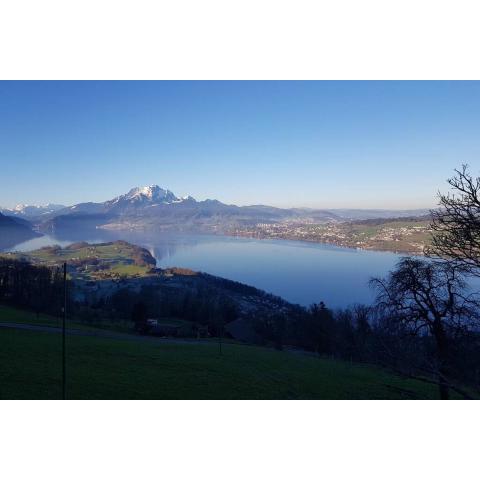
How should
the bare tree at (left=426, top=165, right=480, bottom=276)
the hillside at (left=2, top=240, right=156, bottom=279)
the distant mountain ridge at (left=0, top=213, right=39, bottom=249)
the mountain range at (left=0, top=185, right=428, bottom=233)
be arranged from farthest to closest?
the mountain range at (left=0, top=185, right=428, bottom=233)
the distant mountain ridge at (left=0, top=213, right=39, bottom=249)
the hillside at (left=2, top=240, right=156, bottom=279)
the bare tree at (left=426, top=165, right=480, bottom=276)

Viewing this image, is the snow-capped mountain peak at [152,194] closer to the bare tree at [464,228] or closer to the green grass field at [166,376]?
the green grass field at [166,376]

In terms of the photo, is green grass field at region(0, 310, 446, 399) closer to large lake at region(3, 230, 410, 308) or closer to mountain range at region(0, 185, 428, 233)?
large lake at region(3, 230, 410, 308)

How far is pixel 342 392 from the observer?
5.93m

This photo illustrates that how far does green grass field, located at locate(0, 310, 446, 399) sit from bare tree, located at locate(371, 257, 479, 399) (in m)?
1.98

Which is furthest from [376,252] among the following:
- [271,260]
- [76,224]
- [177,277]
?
[76,224]

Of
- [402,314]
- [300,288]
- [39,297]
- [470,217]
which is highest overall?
[470,217]

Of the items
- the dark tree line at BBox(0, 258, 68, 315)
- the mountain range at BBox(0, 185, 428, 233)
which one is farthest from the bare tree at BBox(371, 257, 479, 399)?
the mountain range at BBox(0, 185, 428, 233)

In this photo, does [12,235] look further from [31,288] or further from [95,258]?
[31,288]

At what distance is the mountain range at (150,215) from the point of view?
60.0 m

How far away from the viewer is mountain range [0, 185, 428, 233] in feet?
197

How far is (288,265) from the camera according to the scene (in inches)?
1965

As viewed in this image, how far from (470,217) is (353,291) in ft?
97.6

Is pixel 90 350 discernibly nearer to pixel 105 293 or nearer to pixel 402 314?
pixel 402 314

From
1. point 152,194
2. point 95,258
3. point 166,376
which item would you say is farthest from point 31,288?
point 152,194
